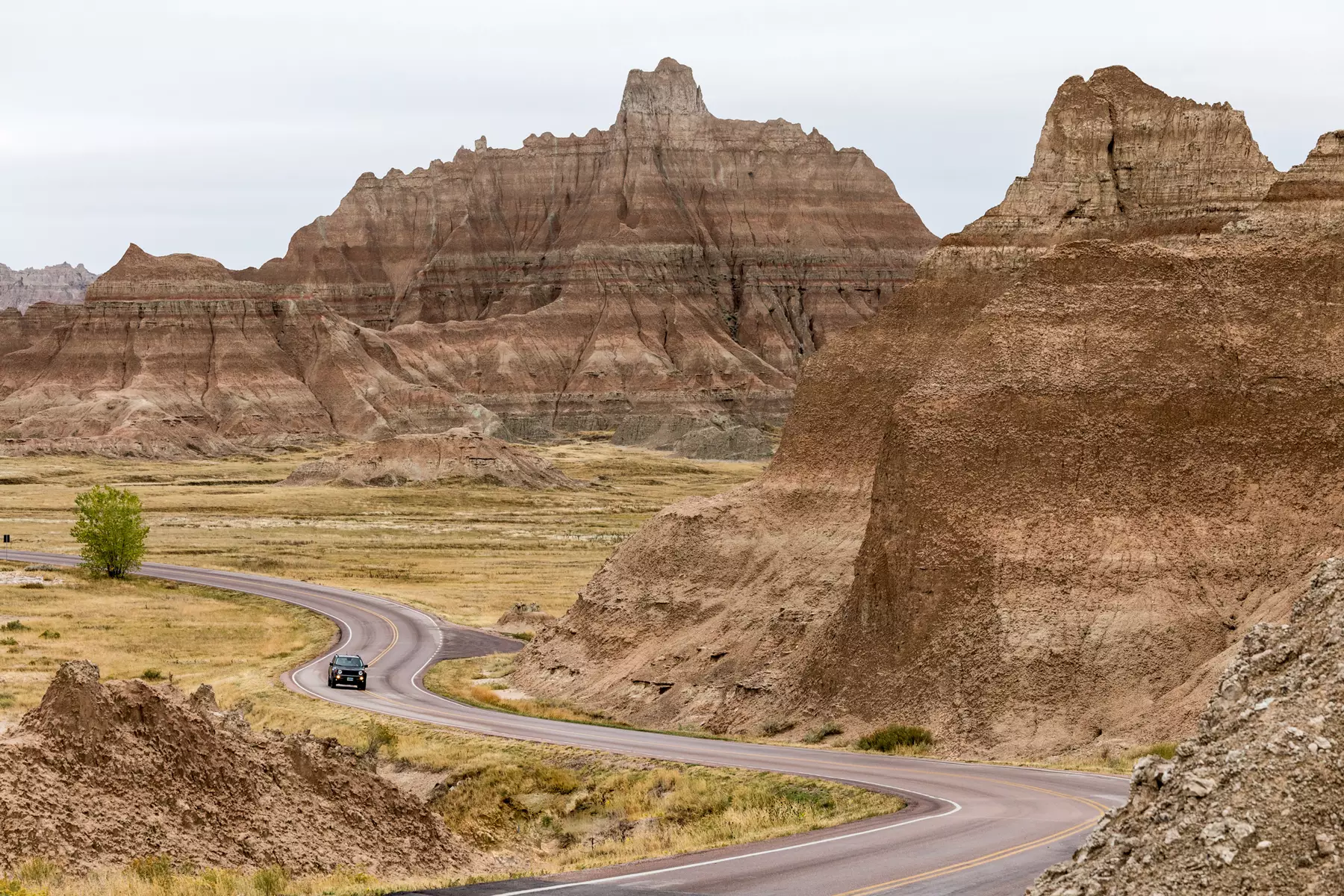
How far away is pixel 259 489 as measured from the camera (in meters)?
137

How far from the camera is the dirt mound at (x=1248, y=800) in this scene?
11.7m

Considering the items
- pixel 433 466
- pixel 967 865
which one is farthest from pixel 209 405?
pixel 967 865

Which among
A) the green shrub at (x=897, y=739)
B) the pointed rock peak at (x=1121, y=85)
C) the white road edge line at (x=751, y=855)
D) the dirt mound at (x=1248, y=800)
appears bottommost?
the green shrub at (x=897, y=739)

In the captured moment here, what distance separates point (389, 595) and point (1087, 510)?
148 feet

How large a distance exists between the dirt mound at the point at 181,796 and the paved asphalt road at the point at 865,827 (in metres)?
5.01

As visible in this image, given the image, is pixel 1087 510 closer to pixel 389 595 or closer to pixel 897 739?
pixel 897 739

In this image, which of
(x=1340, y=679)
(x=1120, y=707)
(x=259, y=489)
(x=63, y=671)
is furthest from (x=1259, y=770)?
(x=259, y=489)

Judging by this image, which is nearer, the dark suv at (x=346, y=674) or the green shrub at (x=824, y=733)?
the green shrub at (x=824, y=733)

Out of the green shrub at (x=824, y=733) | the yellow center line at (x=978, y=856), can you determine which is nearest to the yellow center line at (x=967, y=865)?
the yellow center line at (x=978, y=856)

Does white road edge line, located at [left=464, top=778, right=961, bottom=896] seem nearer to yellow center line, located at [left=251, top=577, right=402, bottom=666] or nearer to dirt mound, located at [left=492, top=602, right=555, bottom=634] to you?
yellow center line, located at [left=251, top=577, right=402, bottom=666]

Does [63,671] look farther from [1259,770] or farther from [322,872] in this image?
[1259,770]

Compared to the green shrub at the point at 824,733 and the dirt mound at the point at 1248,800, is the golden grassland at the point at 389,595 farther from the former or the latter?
the dirt mound at the point at 1248,800

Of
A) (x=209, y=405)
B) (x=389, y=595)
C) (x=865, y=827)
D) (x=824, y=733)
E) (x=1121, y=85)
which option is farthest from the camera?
(x=209, y=405)

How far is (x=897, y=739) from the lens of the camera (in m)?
32.8
